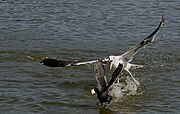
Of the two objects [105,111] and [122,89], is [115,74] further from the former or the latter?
[122,89]

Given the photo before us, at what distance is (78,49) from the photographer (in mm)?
12188

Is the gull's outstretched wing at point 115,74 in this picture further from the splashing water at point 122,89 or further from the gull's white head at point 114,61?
the splashing water at point 122,89

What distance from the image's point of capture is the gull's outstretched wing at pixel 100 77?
811 cm

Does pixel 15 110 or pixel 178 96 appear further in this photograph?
pixel 178 96

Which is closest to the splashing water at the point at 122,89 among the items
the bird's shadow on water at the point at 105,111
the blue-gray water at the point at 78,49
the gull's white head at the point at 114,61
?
the blue-gray water at the point at 78,49

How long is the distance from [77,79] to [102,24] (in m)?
4.66

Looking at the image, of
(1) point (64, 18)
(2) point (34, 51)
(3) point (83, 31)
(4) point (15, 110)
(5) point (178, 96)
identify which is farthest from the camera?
(1) point (64, 18)

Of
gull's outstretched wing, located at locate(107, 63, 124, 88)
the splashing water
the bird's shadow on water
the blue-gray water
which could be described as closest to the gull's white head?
the splashing water

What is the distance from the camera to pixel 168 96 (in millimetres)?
9188

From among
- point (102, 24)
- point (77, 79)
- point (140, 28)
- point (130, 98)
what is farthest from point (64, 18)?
point (130, 98)

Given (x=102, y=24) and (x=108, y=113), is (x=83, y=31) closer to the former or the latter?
(x=102, y=24)

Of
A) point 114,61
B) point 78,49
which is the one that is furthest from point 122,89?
point 78,49

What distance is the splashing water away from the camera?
9.32 m

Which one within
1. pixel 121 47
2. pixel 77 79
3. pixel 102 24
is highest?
pixel 102 24
